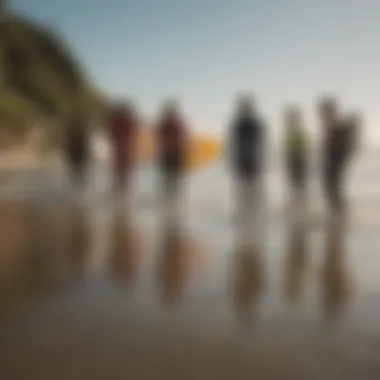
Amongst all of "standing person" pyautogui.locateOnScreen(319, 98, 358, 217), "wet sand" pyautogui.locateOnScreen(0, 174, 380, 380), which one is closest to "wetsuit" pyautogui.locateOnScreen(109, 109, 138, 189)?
"wet sand" pyautogui.locateOnScreen(0, 174, 380, 380)

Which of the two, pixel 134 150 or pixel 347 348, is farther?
pixel 134 150

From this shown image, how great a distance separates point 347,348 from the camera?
270 cm

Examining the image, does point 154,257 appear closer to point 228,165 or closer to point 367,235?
point 367,235

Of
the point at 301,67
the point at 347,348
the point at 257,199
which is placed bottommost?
the point at 347,348

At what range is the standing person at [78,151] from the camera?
8852mm

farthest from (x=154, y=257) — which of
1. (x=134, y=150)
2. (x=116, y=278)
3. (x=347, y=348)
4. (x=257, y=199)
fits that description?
(x=134, y=150)

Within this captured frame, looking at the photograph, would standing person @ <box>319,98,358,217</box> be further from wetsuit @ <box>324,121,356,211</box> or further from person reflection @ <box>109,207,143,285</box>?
person reflection @ <box>109,207,143,285</box>

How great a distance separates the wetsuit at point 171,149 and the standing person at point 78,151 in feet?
4.48

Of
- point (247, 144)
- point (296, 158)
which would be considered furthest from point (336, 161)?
point (247, 144)

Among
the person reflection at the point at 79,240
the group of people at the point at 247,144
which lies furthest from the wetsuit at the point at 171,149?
the person reflection at the point at 79,240

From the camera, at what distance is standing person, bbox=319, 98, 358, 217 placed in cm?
555

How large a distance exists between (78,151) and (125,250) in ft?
15.2

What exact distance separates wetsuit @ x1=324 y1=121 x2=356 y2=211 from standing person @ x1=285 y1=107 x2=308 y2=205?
0.33 metres

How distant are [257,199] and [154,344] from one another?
4.95 m
